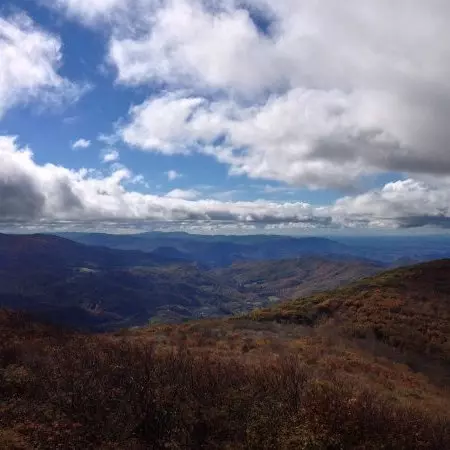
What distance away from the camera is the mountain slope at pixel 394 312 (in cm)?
3428

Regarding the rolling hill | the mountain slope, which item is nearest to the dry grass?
the rolling hill

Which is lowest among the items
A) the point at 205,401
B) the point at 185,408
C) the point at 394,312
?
the point at 394,312

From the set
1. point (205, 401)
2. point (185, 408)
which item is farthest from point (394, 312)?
point (185, 408)

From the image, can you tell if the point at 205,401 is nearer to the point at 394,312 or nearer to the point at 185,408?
the point at 185,408

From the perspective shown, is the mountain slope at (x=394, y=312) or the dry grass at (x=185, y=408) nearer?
the dry grass at (x=185, y=408)

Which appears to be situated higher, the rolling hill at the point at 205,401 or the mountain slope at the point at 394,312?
the rolling hill at the point at 205,401

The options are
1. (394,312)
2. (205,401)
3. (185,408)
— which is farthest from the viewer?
(394,312)

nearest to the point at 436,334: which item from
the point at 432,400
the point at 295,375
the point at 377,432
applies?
the point at 432,400

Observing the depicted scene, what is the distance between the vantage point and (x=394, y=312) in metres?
40.7

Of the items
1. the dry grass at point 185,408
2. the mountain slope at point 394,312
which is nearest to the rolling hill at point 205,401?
the dry grass at point 185,408

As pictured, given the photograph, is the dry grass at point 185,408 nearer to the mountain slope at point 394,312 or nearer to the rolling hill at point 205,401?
the rolling hill at point 205,401

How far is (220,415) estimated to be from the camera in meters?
12.1

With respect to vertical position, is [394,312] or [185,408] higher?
[185,408]

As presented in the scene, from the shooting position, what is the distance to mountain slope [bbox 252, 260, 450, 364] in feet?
112
